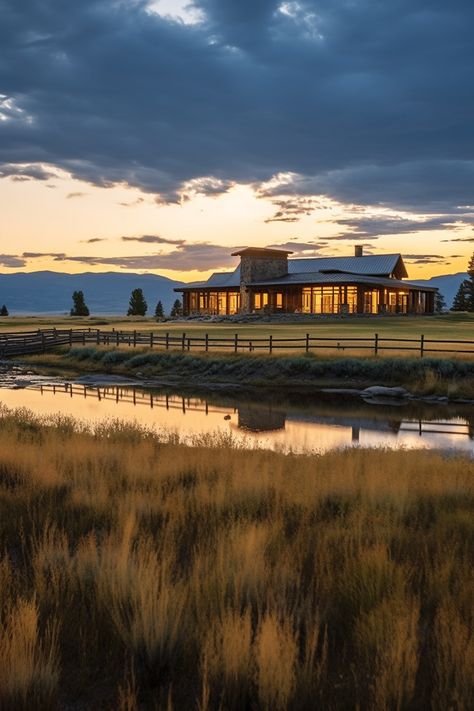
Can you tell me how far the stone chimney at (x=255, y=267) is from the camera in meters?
75.2

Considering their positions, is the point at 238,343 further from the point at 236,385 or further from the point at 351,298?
the point at 351,298

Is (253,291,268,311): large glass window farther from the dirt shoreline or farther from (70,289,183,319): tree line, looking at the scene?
the dirt shoreline

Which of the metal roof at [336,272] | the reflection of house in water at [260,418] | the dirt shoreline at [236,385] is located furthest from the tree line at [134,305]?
the reflection of house in water at [260,418]

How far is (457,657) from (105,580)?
8.68 feet

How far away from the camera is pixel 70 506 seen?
26.5 ft

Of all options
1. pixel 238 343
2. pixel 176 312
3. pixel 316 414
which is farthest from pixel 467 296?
pixel 316 414

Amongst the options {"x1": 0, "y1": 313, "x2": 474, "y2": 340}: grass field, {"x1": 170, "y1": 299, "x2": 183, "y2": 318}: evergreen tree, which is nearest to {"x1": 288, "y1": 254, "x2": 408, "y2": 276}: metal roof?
{"x1": 0, "y1": 313, "x2": 474, "y2": 340}: grass field

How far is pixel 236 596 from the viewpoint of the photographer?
4949 millimetres

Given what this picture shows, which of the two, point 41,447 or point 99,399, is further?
point 99,399

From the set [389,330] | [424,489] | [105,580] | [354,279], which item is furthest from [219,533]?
[354,279]

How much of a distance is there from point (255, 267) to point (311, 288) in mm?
7951

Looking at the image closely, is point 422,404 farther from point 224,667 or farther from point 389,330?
point 389,330

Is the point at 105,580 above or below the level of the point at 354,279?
below

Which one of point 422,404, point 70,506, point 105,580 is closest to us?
point 105,580
